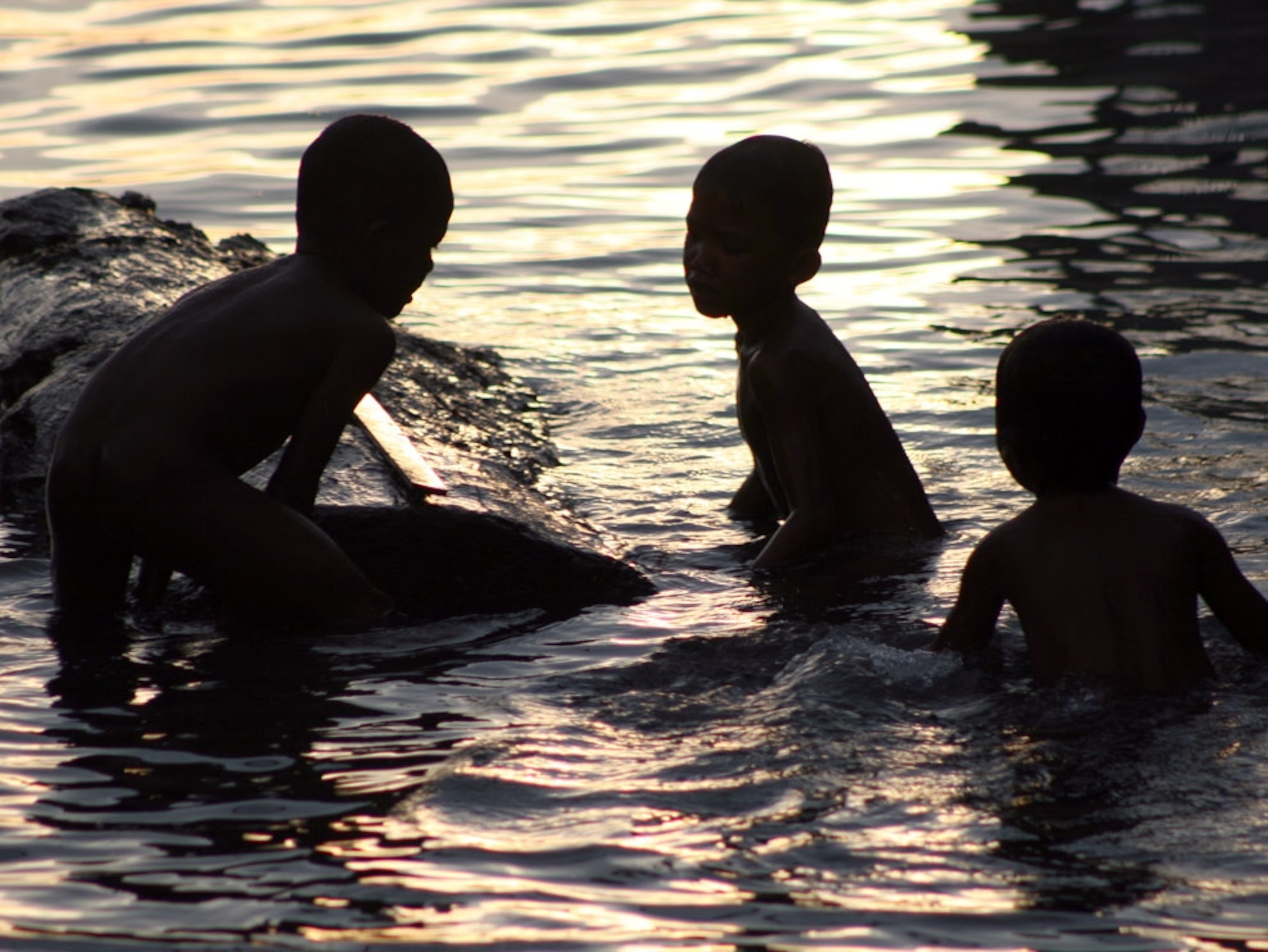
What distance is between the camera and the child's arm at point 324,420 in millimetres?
4914

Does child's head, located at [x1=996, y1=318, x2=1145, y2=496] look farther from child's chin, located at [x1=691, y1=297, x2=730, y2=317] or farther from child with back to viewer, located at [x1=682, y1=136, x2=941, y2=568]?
child's chin, located at [x1=691, y1=297, x2=730, y2=317]

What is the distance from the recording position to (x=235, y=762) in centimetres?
421

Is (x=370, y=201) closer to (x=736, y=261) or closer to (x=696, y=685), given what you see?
(x=736, y=261)

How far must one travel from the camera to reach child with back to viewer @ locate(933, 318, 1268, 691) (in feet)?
14.0

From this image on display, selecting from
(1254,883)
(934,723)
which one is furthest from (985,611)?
(1254,883)

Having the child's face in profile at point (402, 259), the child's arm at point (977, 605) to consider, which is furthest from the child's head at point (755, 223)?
the child's arm at point (977, 605)

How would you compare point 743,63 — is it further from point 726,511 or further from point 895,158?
point 726,511

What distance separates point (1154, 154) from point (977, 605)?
27.4ft

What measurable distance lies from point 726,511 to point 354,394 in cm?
214

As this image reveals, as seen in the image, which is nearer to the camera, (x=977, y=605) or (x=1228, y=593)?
(x=1228, y=593)

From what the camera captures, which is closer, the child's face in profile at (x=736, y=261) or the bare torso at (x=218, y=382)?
the bare torso at (x=218, y=382)

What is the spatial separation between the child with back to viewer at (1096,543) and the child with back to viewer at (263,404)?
5.69 ft

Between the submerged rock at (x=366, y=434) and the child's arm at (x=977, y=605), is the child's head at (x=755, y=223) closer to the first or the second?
the submerged rock at (x=366, y=434)

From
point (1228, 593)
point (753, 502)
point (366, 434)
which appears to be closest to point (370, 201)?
point (366, 434)
